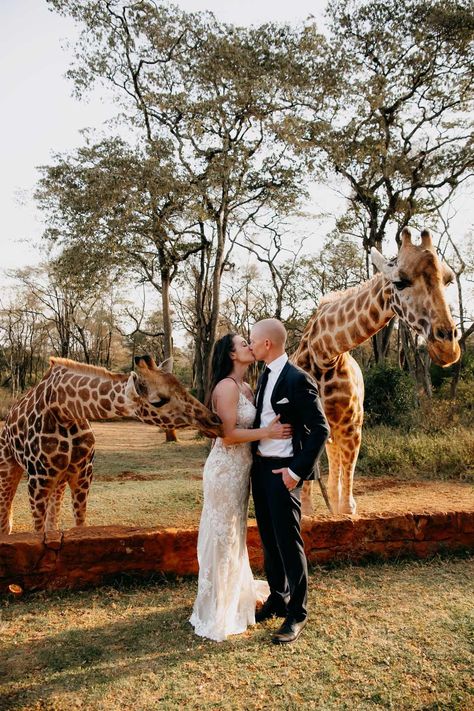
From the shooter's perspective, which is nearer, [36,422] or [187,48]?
[36,422]

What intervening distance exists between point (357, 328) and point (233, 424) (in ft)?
6.87

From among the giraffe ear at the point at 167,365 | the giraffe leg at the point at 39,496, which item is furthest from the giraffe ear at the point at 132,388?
the giraffe leg at the point at 39,496

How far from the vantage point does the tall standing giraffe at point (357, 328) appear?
13.8 feet

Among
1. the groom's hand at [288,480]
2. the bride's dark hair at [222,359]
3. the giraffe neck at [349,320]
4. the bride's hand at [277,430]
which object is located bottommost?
the groom's hand at [288,480]

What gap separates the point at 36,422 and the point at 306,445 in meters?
2.87

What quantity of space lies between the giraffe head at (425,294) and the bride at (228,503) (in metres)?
1.48

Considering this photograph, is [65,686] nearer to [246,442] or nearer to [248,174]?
[246,442]

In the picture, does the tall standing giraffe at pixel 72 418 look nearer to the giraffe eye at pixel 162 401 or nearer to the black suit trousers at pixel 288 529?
the giraffe eye at pixel 162 401

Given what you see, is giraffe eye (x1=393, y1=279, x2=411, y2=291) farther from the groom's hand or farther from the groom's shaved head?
the groom's hand

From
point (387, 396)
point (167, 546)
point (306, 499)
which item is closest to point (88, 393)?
point (167, 546)

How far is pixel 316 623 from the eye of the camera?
3.69 meters

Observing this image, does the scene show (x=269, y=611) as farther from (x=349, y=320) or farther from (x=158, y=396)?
(x=349, y=320)

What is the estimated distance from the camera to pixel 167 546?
4469 millimetres

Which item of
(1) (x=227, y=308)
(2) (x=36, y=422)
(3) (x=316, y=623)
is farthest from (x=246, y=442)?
(1) (x=227, y=308)
